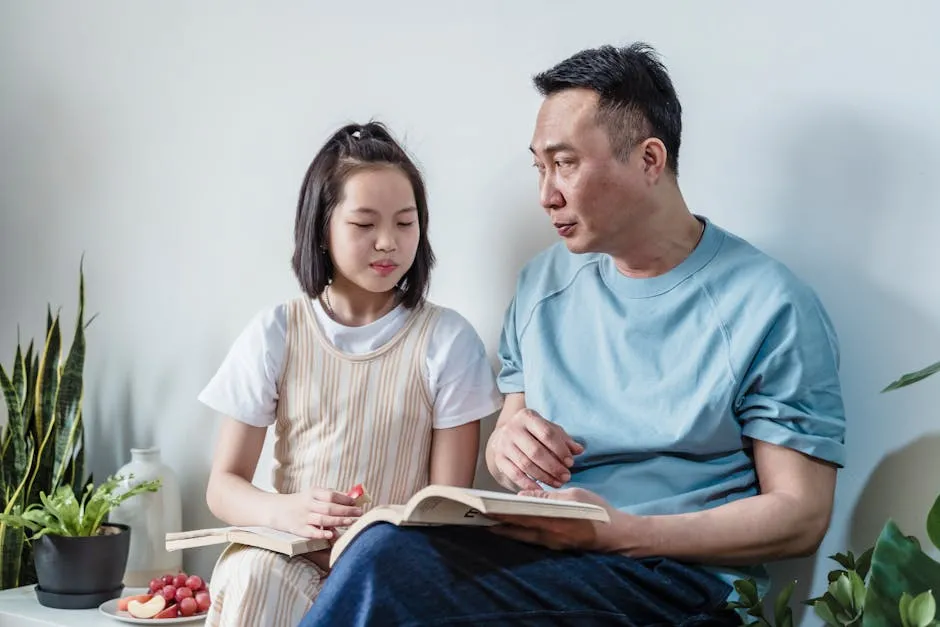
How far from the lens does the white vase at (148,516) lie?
254 centimetres

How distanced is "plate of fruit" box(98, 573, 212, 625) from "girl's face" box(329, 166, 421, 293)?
0.75 meters

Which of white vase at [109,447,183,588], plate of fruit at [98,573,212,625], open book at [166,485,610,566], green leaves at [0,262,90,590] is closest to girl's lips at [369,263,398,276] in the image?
open book at [166,485,610,566]

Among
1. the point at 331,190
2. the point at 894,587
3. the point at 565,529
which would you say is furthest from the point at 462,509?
the point at 331,190

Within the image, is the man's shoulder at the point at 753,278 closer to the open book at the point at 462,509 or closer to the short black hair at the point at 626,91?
the short black hair at the point at 626,91

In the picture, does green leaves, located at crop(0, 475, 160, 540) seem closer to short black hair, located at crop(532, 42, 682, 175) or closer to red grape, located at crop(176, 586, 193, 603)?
red grape, located at crop(176, 586, 193, 603)

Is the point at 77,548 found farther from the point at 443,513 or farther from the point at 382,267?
the point at 443,513

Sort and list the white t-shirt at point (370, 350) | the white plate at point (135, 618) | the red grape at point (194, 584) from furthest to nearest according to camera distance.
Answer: the red grape at point (194, 584), the white plate at point (135, 618), the white t-shirt at point (370, 350)

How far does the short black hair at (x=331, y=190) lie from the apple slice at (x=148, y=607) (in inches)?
27.3

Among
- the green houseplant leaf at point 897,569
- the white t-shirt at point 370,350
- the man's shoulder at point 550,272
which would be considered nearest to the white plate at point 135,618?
the white t-shirt at point 370,350

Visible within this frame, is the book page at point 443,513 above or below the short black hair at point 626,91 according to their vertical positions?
below

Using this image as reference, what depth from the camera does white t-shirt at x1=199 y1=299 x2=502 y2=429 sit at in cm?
207

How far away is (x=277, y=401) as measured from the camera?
212cm

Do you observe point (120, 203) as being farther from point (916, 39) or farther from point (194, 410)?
point (916, 39)

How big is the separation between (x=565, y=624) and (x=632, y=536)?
7.1 inches
